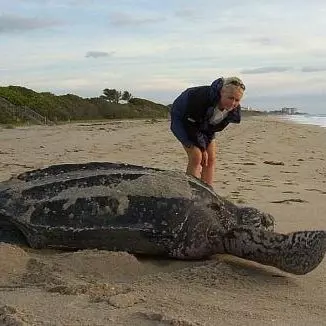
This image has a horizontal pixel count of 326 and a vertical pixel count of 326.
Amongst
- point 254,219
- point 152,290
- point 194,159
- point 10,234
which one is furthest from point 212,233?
point 194,159

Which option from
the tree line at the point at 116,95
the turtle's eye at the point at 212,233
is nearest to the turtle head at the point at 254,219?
the turtle's eye at the point at 212,233

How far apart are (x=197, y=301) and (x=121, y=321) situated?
0.46m

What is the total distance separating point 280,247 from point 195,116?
210 centimetres

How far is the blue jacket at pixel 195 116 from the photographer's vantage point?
5.05 m

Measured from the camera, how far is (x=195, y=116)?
5164 mm

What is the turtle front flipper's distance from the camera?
3.17m

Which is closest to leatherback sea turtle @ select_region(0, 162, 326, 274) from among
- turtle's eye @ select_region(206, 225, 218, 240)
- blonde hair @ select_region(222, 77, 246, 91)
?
turtle's eye @ select_region(206, 225, 218, 240)

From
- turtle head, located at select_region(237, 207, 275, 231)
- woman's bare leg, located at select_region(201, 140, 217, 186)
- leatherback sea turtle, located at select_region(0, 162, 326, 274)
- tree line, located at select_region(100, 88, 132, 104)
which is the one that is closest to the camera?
leatherback sea turtle, located at select_region(0, 162, 326, 274)

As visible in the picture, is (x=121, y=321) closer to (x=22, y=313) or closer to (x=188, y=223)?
(x=22, y=313)

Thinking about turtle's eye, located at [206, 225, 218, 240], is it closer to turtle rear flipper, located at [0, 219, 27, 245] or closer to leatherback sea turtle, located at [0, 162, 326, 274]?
leatherback sea turtle, located at [0, 162, 326, 274]

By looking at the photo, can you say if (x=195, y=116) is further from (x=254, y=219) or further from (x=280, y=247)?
(x=280, y=247)

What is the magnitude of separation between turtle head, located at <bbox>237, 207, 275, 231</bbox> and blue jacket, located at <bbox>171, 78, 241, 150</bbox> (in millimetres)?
1340

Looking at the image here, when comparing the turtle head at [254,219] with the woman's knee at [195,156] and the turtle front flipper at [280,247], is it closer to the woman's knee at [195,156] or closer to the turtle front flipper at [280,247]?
the turtle front flipper at [280,247]

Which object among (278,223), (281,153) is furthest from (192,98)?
(281,153)
